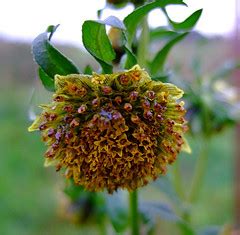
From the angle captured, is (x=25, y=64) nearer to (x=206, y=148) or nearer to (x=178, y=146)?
(x=206, y=148)

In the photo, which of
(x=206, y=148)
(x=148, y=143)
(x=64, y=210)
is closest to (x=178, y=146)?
(x=148, y=143)

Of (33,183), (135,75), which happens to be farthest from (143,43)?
(33,183)

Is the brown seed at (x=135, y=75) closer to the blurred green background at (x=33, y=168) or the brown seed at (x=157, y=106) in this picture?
the brown seed at (x=157, y=106)

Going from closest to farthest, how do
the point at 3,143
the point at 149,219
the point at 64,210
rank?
the point at 149,219
the point at 64,210
the point at 3,143

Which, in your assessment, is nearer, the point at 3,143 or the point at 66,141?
the point at 66,141

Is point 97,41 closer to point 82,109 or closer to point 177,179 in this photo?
point 82,109

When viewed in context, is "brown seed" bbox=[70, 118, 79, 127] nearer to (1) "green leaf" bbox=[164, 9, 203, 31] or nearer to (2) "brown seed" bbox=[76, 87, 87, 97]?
(2) "brown seed" bbox=[76, 87, 87, 97]

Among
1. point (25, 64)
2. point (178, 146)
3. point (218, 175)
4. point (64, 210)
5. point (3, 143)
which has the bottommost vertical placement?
point (218, 175)
